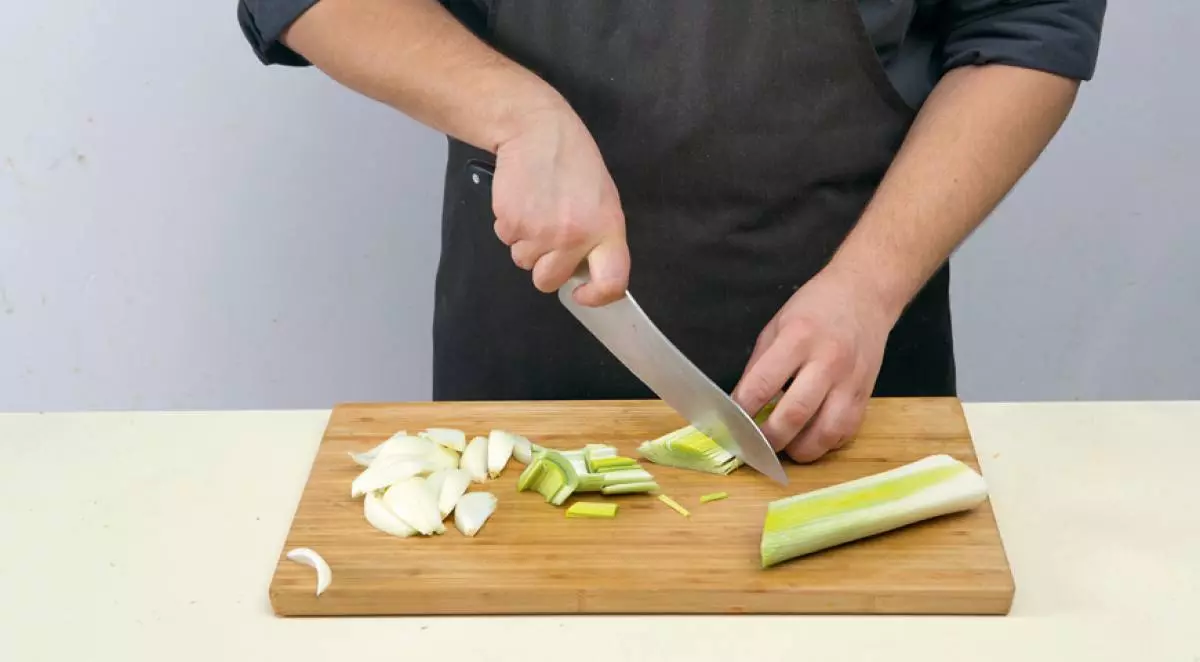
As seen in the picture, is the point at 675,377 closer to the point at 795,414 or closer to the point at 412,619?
the point at 795,414

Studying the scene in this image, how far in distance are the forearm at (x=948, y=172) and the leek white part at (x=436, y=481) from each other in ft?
1.47

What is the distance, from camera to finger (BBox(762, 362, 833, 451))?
3.72 ft

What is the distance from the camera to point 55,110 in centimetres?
195

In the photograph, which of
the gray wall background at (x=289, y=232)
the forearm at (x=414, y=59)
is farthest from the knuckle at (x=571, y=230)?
the gray wall background at (x=289, y=232)

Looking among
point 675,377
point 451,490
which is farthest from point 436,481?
point 675,377

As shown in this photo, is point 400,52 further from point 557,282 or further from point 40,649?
point 40,649

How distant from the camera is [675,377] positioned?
3.75ft

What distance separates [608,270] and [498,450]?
21 centimetres

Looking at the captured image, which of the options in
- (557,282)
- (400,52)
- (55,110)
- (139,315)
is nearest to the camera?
(557,282)

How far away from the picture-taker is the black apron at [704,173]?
1.31 meters

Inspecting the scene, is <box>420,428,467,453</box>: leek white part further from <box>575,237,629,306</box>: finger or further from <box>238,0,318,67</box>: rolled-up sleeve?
<box>238,0,318,67</box>: rolled-up sleeve

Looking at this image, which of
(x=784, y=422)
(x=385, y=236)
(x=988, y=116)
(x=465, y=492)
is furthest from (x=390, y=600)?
(x=385, y=236)

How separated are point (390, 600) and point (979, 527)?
50cm

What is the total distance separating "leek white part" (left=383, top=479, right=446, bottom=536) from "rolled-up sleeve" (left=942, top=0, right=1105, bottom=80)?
782 mm
